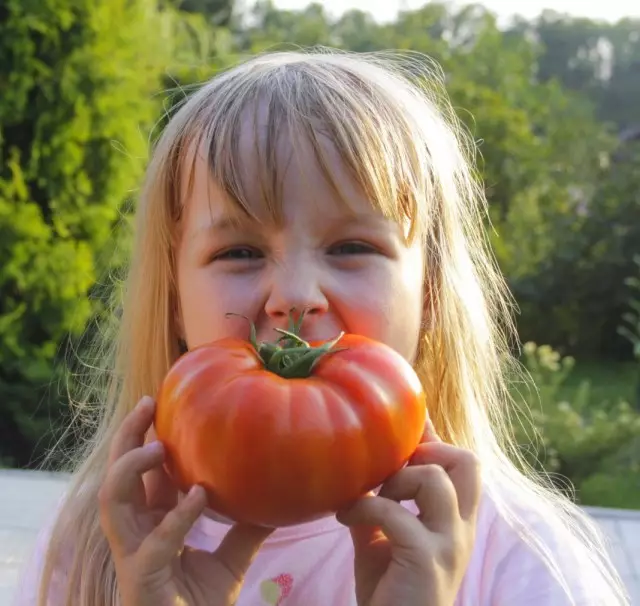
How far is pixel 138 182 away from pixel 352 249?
12.9 ft

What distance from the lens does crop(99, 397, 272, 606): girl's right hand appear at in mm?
1104

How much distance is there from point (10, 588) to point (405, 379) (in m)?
3.06

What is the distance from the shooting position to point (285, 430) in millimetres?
969

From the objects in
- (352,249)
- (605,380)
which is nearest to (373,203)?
(352,249)

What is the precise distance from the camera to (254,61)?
1811 millimetres

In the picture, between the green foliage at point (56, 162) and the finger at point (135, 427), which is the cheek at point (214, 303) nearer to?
the finger at point (135, 427)

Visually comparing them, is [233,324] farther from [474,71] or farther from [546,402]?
[474,71]

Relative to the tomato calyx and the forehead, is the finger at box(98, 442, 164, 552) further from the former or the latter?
the forehead

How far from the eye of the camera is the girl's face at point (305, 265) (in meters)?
1.32

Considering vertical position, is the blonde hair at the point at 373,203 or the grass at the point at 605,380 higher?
the blonde hair at the point at 373,203

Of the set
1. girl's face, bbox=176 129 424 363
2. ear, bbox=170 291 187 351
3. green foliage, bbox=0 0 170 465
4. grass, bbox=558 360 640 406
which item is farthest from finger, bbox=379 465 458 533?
grass, bbox=558 360 640 406

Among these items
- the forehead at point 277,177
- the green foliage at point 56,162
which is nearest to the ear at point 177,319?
the forehead at point 277,177

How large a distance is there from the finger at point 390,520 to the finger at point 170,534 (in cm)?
18

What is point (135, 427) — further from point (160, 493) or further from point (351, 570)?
point (351, 570)
